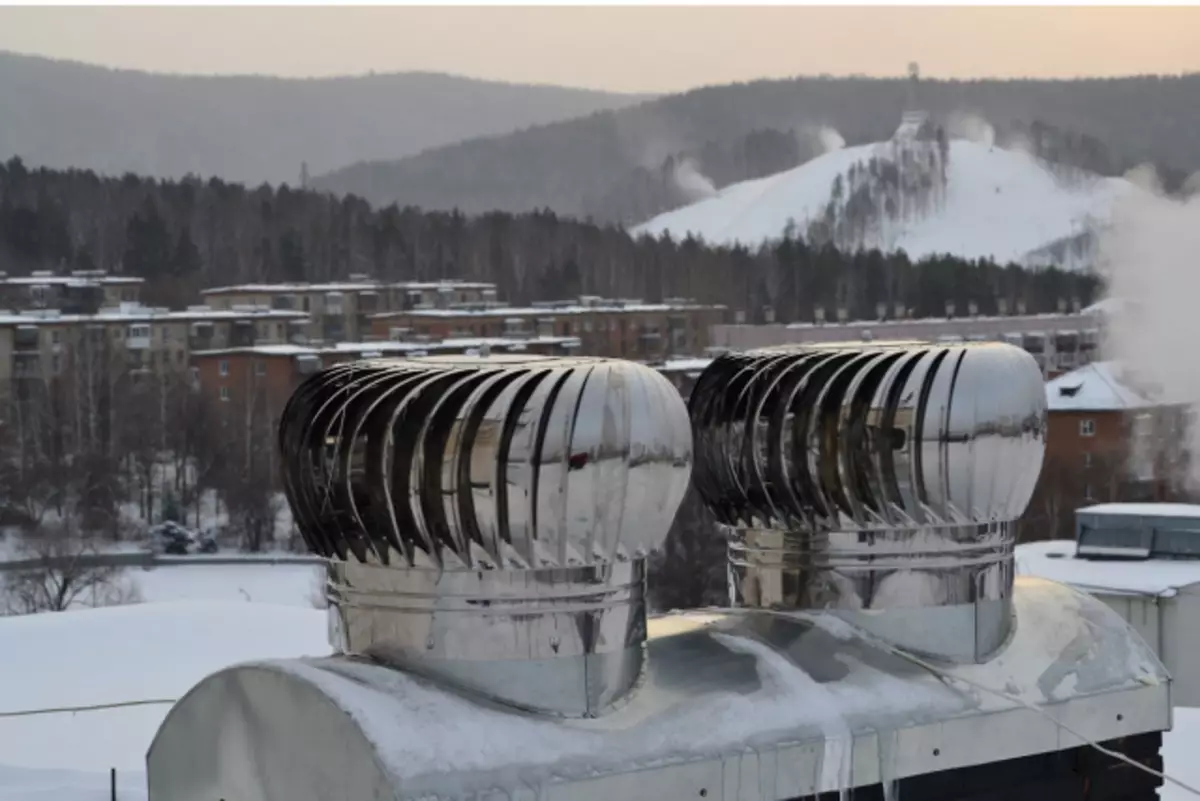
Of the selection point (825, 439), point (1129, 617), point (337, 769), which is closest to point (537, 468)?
point (337, 769)

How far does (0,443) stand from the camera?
41.6 meters

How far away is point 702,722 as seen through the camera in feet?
11.5

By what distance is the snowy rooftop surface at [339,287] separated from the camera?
50.7 m

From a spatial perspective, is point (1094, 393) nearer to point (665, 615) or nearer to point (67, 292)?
point (67, 292)

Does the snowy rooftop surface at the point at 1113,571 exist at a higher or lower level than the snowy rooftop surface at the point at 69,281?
lower

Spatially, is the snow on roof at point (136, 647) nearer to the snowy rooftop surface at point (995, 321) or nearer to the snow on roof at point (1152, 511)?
the snow on roof at point (1152, 511)

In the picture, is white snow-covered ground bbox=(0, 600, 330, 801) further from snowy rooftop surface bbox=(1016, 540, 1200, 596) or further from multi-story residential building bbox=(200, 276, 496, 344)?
multi-story residential building bbox=(200, 276, 496, 344)

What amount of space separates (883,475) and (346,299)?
4848cm

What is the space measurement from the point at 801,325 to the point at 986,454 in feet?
122

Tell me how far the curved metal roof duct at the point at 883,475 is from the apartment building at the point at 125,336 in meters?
42.7

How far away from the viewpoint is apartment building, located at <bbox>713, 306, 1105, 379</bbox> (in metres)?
38.8

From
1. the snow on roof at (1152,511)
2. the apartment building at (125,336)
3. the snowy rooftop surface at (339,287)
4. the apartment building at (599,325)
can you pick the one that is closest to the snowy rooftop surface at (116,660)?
the snow on roof at (1152,511)

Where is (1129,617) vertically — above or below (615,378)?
below

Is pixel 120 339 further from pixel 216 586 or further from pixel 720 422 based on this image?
pixel 720 422
